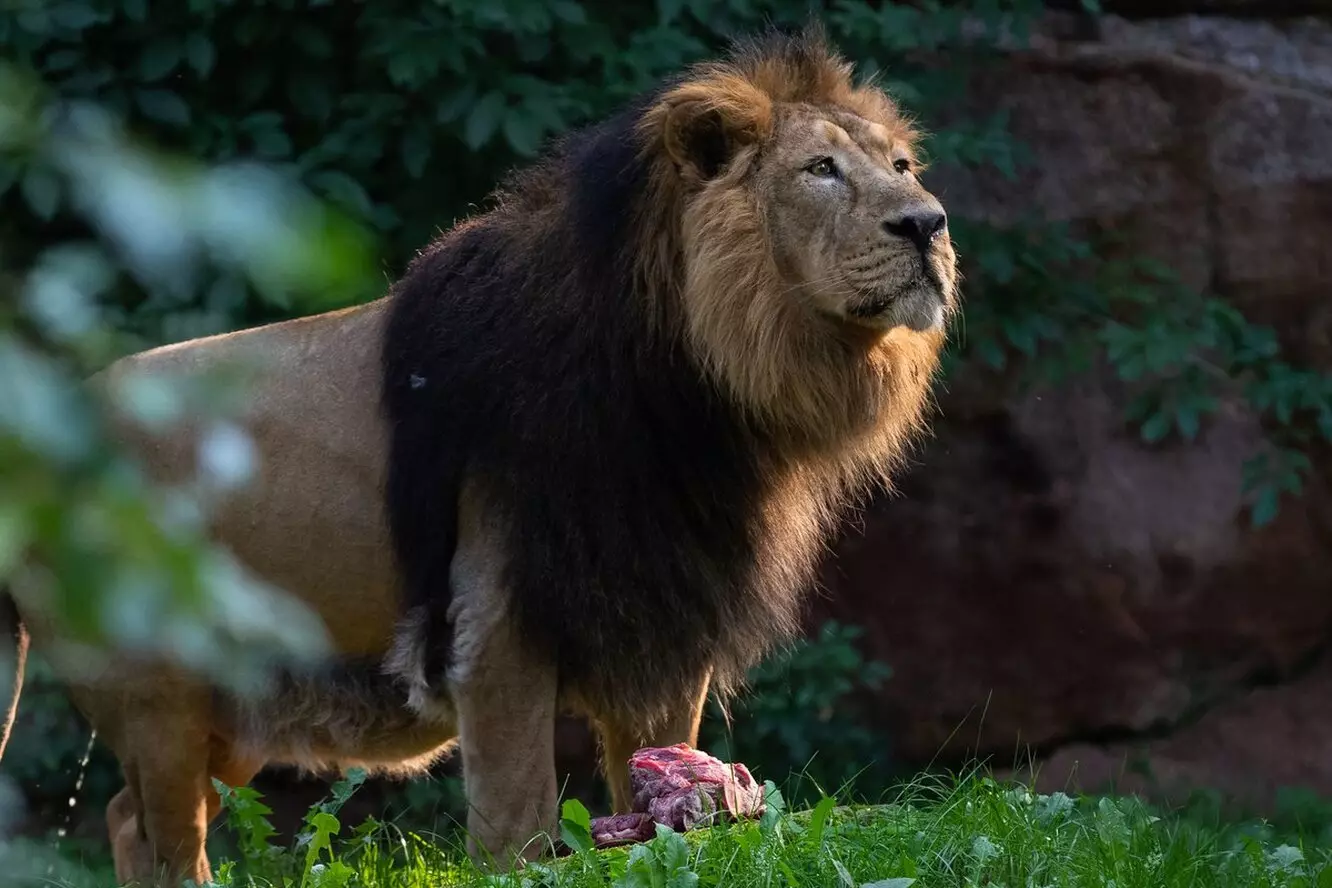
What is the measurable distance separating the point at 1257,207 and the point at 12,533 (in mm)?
6705

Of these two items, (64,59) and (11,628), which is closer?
(11,628)

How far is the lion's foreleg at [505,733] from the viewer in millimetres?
3916

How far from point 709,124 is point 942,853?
178 cm

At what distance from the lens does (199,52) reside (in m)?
5.71

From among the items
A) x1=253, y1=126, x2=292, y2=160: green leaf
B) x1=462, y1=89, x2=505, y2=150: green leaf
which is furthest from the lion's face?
x1=253, y1=126, x2=292, y2=160: green leaf

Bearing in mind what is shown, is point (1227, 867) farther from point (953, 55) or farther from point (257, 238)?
point (953, 55)

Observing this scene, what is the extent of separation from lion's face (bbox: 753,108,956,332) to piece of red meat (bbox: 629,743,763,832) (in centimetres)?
104

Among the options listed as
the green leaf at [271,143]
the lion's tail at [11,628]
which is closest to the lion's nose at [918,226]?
the lion's tail at [11,628]

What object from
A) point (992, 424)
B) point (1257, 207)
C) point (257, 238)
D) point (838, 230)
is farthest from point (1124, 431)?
point (257, 238)

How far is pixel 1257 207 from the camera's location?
6852mm

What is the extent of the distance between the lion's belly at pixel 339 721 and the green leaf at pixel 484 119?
6.56 ft

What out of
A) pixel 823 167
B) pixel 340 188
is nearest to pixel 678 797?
pixel 823 167

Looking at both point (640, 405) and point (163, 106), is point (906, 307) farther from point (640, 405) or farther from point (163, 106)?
point (163, 106)

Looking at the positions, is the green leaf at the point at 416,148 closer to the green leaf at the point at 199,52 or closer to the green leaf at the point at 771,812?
the green leaf at the point at 199,52
